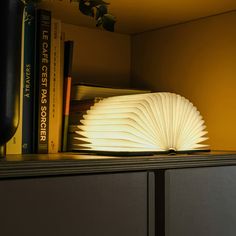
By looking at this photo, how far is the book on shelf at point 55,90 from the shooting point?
0.99 m

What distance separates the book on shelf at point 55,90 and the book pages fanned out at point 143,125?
2.2 inches

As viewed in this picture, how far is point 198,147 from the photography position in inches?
39.9

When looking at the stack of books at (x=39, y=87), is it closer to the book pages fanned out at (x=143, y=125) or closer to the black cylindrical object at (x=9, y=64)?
the book pages fanned out at (x=143, y=125)

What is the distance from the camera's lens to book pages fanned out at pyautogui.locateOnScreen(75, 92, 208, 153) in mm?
896

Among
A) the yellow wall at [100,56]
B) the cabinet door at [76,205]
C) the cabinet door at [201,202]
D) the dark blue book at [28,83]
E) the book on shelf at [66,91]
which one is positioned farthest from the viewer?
the yellow wall at [100,56]

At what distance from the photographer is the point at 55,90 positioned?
1014mm

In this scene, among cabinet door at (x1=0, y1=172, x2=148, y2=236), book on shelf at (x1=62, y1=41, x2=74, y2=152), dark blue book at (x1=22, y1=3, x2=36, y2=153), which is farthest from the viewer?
book on shelf at (x1=62, y1=41, x2=74, y2=152)

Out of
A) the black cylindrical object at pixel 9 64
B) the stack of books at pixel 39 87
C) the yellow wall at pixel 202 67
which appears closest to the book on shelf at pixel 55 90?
the stack of books at pixel 39 87

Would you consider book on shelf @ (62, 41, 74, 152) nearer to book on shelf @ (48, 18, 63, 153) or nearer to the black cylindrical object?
book on shelf @ (48, 18, 63, 153)

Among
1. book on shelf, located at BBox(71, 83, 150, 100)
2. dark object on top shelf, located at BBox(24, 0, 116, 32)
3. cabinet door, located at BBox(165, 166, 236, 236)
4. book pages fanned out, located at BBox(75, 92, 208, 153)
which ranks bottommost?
cabinet door, located at BBox(165, 166, 236, 236)

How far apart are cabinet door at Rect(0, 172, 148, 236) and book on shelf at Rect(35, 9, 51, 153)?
0.27 m

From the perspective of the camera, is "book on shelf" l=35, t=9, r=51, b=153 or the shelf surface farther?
"book on shelf" l=35, t=9, r=51, b=153

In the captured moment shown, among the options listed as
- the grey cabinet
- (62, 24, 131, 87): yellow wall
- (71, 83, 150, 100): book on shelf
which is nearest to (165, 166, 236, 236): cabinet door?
the grey cabinet

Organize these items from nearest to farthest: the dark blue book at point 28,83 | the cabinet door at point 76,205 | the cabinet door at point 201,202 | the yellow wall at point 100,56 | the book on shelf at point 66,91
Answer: the cabinet door at point 76,205
the cabinet door at point 201,202
the dark blue book at point 28,83
the book on shelf at point 66,91
the yellow wall at point 100,56
